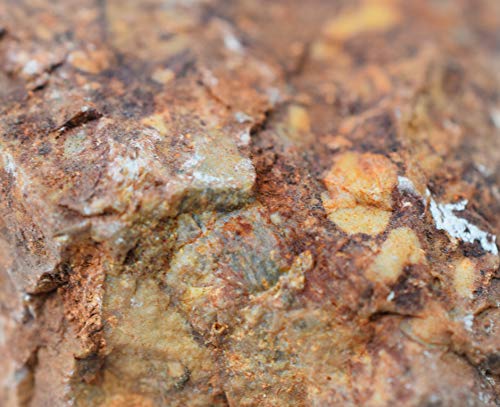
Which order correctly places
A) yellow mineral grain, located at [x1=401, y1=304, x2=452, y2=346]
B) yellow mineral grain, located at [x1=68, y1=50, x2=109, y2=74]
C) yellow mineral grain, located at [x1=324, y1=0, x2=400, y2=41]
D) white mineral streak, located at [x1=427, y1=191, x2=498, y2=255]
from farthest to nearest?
1. yellow mineral grain, located at [x1=324, y1=0, x2=400, y2=41]
2. yellow mineral grain, located at [x1=68, y1=50, x2=109, y2=74]
3. white mineral streak, located at [x1=427, y1=191, x2=498, y2=255]
4. yellow mineral grain, located at [x1=401, y1=304, x2=452, y2=346]

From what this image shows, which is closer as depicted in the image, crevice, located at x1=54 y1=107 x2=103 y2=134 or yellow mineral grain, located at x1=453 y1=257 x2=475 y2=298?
yellow mineral grain, located at x1=453 y1=257 x2=475 y2=298

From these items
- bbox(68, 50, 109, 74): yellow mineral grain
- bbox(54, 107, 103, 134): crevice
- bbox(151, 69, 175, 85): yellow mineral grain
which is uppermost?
bbox(68, 50, 109, 74): yellow mineral grain

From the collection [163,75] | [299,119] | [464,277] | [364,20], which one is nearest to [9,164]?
[163,75]

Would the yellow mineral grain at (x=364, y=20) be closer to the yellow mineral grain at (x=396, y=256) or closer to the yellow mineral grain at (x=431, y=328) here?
the yellow mineral grain at (x=396, y=256)

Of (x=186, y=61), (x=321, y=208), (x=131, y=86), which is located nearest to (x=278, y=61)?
(x=186, y=61)

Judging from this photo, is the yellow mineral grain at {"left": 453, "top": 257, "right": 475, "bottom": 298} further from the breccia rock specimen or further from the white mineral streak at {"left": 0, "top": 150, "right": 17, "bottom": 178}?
the white mineral streak at {"left": 0, "top": 150, "right": 17, "bottom": 178}

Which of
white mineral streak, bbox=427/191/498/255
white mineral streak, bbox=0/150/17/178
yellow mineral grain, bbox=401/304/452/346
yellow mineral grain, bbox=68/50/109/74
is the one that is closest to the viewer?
yellow mineral grain, bbox=401/304/452/346

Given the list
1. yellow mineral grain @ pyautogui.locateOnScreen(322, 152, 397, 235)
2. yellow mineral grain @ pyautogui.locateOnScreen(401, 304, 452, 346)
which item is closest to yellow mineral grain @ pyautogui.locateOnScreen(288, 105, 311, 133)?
yellow mineral grain @ pyautogui.locateOnScreen(322, 152, 397, 235)
